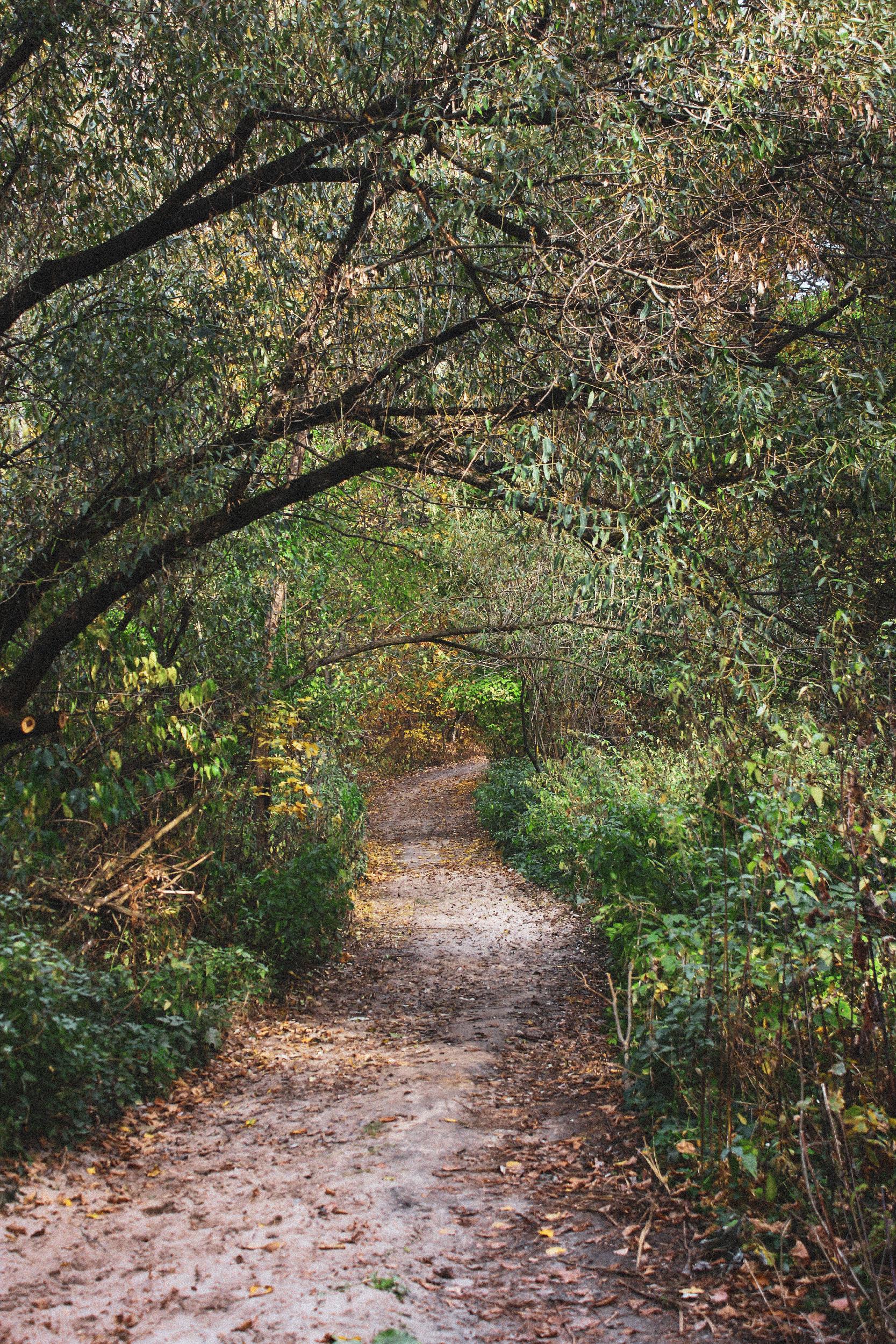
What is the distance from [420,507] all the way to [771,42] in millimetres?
4162

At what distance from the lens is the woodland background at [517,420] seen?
466cm

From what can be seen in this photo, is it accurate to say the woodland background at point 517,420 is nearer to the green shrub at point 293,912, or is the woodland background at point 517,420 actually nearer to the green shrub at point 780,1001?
the green shrub at point 780,1001

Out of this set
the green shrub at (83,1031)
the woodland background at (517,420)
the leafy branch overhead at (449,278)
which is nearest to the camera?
the woodland background at (517,420)

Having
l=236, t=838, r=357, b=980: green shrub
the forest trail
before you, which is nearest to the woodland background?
the forest trail

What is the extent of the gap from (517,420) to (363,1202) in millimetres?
4460

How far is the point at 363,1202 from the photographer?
4.75 metres

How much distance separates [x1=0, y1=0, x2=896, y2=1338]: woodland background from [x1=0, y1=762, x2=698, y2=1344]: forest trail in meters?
0.44

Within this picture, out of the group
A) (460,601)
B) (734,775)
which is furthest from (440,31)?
(460,601)

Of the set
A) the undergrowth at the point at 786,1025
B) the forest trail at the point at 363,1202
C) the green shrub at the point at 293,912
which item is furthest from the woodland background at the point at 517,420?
the green shrub at the point at 293,912

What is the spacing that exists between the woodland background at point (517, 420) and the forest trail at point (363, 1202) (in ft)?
1.44

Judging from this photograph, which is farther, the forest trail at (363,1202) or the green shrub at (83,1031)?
the green shrub at (83,1031)

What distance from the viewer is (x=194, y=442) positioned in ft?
21.4

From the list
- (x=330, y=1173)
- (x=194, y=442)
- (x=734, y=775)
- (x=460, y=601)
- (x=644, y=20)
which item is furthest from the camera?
(x=460, y=601)

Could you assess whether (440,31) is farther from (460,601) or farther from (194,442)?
(460,601)
